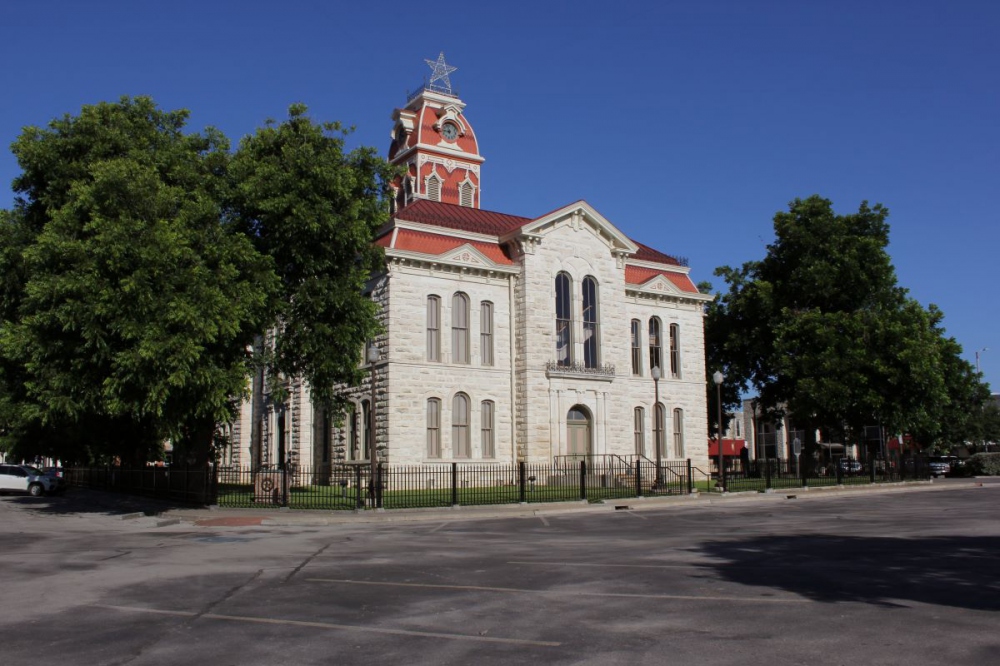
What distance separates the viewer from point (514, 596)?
1010 cm

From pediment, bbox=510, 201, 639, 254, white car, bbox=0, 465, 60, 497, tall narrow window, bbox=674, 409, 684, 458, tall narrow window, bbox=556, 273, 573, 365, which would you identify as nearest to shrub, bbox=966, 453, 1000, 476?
tall narrow window, bbox=674, 409, 684, 458

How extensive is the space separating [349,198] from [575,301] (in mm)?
15878

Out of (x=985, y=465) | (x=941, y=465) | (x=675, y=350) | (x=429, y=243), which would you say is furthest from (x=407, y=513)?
(x=941, y=465)

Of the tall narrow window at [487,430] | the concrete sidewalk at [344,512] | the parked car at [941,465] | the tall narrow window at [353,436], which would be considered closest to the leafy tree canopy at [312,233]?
the concrete sidewalk at [344,512]

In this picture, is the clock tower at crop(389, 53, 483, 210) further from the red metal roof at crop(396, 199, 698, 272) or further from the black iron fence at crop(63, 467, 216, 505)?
the black iron fence at crop(63, 467, 216, 505)

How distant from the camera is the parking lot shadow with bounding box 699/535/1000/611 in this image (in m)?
9.62

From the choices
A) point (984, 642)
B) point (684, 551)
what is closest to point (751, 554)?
point (684, 551)

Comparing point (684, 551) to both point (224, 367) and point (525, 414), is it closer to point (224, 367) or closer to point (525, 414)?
point (224, 367)

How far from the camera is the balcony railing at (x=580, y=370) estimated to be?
3978 centimetres

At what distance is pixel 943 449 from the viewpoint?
78.2 m

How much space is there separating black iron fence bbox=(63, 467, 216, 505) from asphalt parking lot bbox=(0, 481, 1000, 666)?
27.6 feet

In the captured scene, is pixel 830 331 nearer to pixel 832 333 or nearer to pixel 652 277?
pixel 832 333

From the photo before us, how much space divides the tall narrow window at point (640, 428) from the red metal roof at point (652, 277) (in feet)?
22.0

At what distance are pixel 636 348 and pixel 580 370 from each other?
5.67 meters
